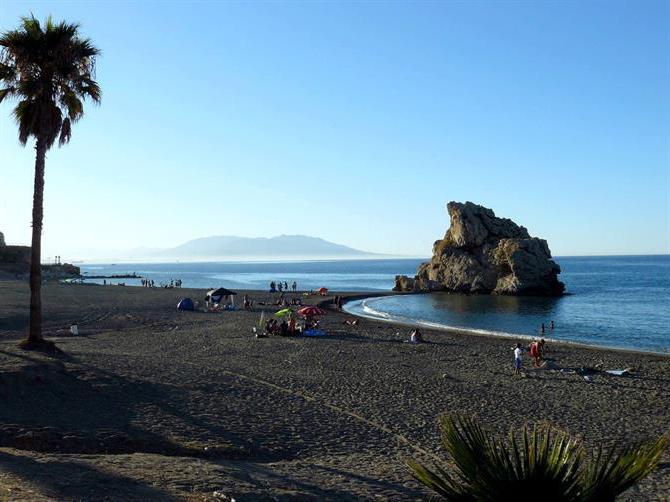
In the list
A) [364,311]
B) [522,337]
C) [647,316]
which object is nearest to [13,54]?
[522,337]

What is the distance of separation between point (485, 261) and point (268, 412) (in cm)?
6816

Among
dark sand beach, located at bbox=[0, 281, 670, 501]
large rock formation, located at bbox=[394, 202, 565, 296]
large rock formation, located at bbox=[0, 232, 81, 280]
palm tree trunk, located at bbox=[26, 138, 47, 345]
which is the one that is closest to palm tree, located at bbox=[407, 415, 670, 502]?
dark sand beach, located at bbox=[0, 281, 670, 501]

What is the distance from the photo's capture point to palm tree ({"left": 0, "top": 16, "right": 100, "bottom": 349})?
59.3ft

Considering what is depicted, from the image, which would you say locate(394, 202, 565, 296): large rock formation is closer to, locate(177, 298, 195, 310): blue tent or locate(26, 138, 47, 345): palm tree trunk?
locate(177, 298, 195, 310): blue tent

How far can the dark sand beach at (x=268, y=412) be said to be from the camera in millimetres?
8984

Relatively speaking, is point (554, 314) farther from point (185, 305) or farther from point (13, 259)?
point (13, 259)

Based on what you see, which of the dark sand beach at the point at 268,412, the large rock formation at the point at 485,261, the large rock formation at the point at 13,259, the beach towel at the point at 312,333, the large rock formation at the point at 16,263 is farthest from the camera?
the large rock formation at the point at 13,259

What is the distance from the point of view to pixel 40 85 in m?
18.5

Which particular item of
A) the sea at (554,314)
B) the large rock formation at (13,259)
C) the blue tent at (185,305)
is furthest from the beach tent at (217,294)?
the large rock formation at (13,259)

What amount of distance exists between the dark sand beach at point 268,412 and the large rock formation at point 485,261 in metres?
44.7

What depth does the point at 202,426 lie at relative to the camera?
507 inches

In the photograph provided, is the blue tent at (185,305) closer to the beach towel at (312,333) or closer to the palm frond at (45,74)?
the beach towel at (312,333)

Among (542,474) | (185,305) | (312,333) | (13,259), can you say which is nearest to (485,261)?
(185,305)

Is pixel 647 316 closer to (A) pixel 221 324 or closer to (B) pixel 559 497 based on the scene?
(A) pixel 221 324
